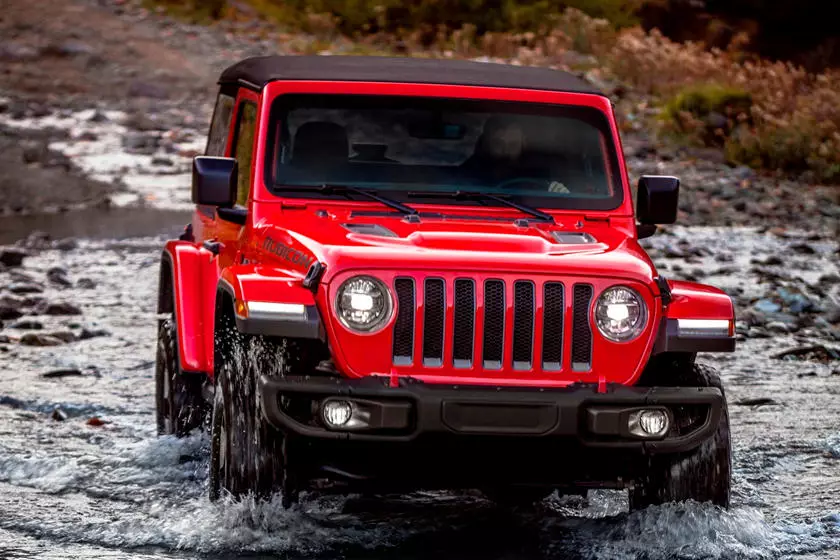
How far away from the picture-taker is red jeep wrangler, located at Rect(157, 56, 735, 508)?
6406mm

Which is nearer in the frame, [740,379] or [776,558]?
[776,558]

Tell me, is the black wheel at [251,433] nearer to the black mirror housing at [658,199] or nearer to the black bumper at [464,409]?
the black bumper at [464,409]

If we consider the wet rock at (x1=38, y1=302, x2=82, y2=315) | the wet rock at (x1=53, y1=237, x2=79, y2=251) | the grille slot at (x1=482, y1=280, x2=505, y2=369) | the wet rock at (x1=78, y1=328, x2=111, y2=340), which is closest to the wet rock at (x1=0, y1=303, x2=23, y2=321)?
the wet rock at (x1=38, y1=302, x2=82, y2=315)

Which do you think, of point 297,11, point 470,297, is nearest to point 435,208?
point 470,297

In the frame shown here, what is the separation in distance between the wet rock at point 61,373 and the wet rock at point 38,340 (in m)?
1.14

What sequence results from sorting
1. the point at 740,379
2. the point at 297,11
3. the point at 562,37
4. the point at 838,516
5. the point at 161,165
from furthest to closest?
the point at 297,11 < the point at 562,37 < the point at 161,165 < the point at 740,379 < the point at 838,516

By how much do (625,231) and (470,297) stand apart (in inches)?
55.9

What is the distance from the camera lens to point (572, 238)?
283 inches

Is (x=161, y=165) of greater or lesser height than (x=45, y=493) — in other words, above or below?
below

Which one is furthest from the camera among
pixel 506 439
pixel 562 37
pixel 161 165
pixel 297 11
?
pixel 297 11

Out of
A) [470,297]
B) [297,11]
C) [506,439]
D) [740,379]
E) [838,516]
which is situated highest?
[470,297]

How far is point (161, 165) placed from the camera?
82.1 feet

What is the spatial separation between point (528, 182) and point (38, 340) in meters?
5.56

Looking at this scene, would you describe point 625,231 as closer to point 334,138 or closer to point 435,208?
point 435,208
